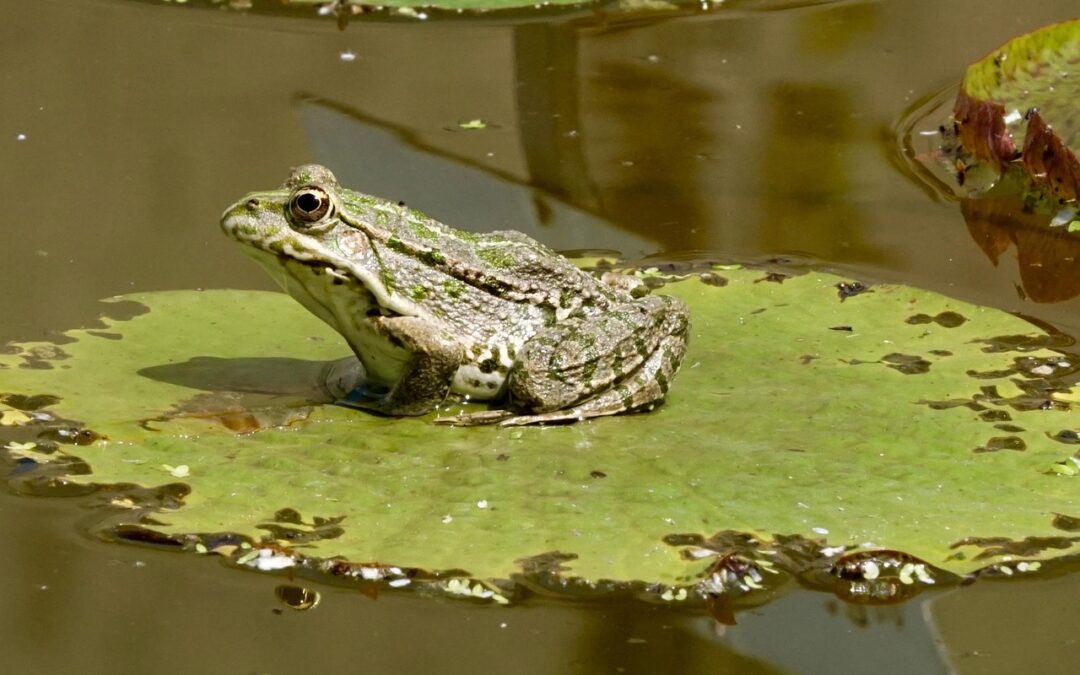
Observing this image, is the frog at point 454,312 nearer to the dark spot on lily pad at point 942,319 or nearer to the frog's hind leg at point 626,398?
the frog's hind leg at point 626,398

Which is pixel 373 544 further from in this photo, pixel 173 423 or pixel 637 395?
pixel 637 395

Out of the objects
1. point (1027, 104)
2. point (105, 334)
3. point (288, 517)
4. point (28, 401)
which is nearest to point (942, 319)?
point (1027, 104)

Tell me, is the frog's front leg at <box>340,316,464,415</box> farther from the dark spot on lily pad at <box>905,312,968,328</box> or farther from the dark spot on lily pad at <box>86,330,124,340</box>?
the dark spot on lily pad at <box>905,312,968,328</box>

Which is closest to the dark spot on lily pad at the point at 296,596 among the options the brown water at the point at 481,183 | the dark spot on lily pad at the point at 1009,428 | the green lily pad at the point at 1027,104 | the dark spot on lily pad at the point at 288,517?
the brown water at the point at 481,183

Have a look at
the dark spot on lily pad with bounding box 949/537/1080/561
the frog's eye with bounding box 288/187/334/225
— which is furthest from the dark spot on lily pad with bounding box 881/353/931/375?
the frog's eye with bounding box 288/187/334/225

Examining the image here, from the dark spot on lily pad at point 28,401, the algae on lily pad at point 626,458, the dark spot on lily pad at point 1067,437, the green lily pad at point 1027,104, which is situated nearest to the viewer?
the algae on lily pad at point 626,458
